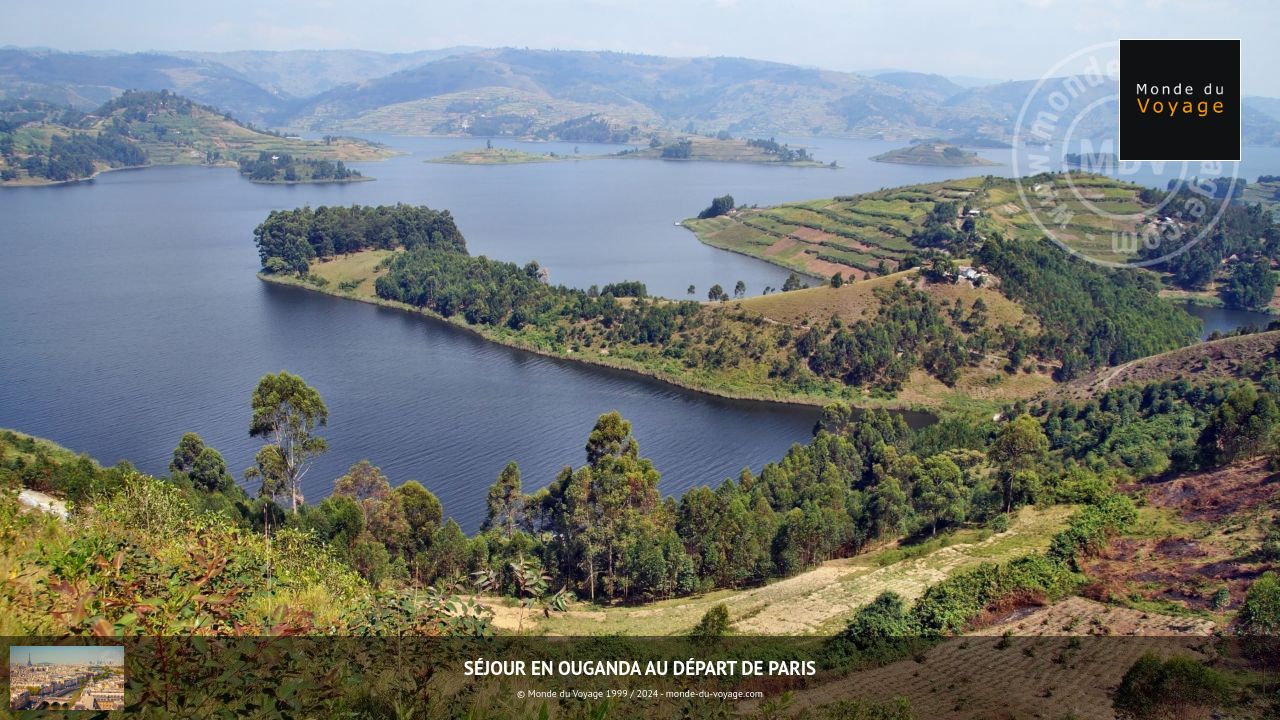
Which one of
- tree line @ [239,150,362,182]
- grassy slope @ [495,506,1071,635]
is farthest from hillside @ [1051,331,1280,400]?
tree line @ [239,150,362,182]

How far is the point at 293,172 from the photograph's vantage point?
17838cm

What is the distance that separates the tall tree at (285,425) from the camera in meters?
32.6

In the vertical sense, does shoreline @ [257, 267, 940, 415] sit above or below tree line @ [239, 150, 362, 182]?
below

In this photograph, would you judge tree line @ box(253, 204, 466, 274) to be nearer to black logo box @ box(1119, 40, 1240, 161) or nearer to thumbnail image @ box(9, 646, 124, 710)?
black logo box @ box(1119, 40, 1240, 161)

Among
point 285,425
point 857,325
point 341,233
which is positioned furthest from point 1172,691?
point 341,233

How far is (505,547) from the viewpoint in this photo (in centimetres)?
3148

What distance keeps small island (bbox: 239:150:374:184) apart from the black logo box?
563ft

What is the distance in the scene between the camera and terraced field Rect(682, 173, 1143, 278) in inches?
3819

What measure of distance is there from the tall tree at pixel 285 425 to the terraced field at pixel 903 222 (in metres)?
64.6

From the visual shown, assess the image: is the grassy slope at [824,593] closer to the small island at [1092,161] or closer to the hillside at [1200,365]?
the hillside at [1200,365]

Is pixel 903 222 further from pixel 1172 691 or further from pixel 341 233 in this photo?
pixel 1172 691

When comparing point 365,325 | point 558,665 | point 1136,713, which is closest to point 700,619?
point 1136,713

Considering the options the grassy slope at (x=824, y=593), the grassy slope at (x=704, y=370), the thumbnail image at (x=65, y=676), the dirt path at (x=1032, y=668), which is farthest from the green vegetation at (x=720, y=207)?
the thumbnail image at (x=65, y=676)

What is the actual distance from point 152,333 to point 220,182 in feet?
402
